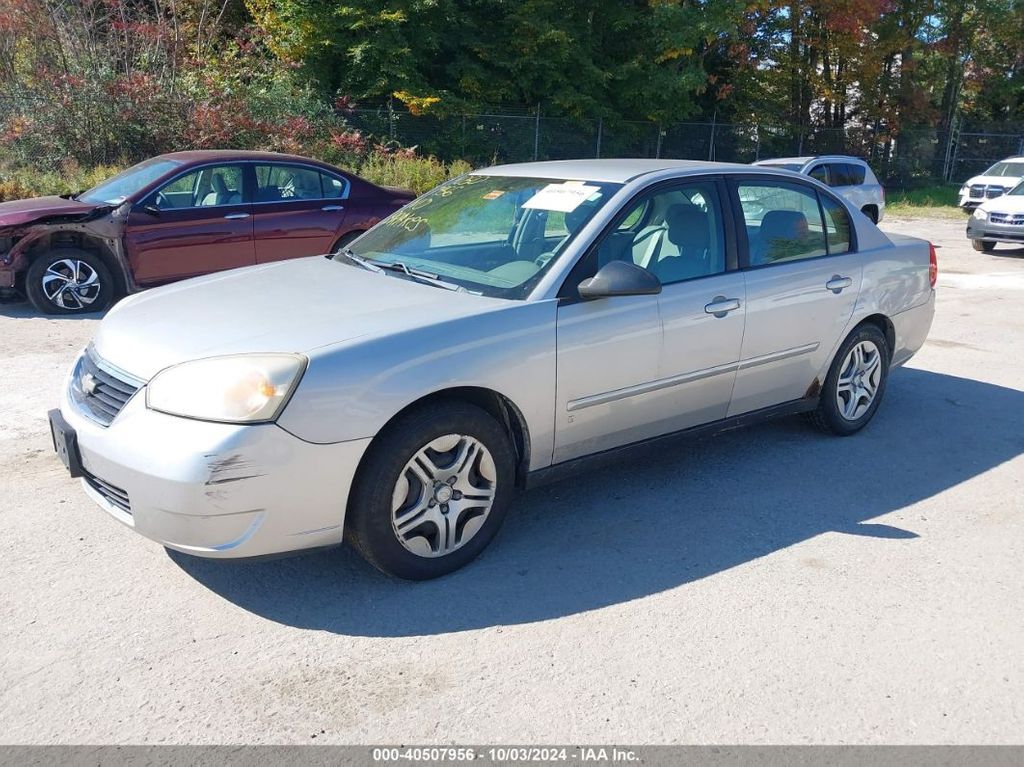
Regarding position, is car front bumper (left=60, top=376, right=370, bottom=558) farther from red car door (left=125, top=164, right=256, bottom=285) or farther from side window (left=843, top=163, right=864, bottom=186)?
side window (left=843, top=163, right=864, bottom=186)

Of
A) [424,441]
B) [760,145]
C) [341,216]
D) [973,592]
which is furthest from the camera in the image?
[760,145]

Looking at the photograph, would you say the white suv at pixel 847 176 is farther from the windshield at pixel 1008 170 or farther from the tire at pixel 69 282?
the tire at pixel 69 282

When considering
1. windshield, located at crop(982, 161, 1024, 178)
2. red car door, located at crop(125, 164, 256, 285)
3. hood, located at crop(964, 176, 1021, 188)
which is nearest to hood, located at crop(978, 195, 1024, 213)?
hood, located at crop(964, 176, 1021, 188)

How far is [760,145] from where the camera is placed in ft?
95.2

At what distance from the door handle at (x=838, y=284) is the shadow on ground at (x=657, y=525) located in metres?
0.96

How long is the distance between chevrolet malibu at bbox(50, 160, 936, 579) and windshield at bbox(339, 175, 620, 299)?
0.05 feet

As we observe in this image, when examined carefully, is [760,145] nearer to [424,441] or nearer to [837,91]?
[837,91]

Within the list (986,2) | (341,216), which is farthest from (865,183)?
(986,2)

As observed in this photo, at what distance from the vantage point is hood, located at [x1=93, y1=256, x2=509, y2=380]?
3.52 meters

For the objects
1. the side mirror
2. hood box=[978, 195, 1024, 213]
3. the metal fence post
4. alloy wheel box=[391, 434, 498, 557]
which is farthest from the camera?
the metal fence post

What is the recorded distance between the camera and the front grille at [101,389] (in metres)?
3.52

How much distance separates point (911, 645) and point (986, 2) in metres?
33.3

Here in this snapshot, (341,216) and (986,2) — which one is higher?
(986,2)

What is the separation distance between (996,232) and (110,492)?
15771 millimetres
